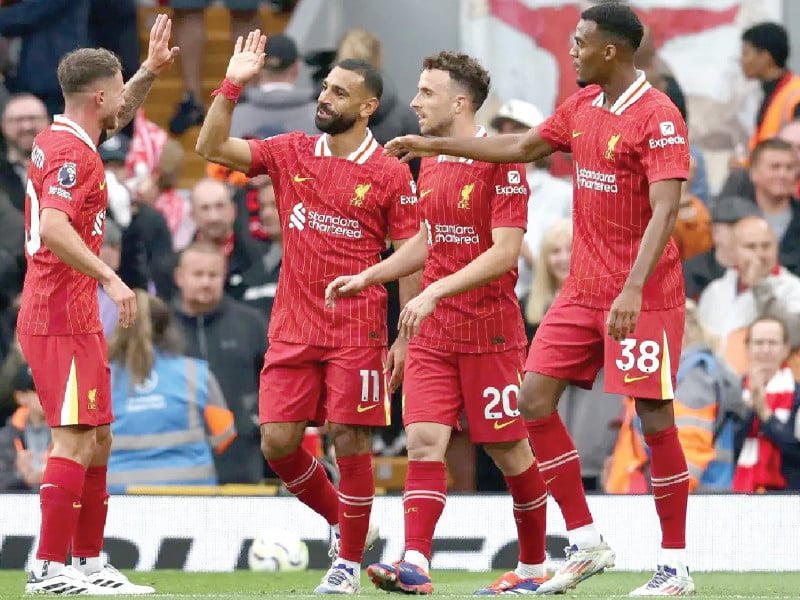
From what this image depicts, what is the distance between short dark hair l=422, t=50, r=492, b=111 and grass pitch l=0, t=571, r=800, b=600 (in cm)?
236

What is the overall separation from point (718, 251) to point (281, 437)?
4682mm

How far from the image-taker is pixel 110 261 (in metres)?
12.6

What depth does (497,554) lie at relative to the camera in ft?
36.6

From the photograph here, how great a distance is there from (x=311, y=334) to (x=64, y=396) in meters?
1.20

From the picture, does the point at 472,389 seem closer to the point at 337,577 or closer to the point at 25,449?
the point at 337,577

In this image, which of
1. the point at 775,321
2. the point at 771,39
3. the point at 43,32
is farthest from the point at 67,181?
the point at 771,39

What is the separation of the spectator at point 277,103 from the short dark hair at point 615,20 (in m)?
4.56

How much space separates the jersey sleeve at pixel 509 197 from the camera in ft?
30.3

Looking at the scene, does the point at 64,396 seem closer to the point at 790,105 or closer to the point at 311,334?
the point at 311,334

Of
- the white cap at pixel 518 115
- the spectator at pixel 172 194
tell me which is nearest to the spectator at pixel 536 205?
the white cap at pixel 518 115

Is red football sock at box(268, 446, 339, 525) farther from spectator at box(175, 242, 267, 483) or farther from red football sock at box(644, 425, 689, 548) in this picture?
spectator at box(175, 242, 267, 483)

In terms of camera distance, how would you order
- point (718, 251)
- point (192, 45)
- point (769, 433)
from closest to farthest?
1. point (769, 433)
2. point (718, 251)
3. point (192, 45)

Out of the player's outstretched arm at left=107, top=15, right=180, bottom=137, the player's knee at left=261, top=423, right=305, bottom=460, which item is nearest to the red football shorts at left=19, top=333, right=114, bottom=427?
the player's knee at left=261, top=423, right=305, bottom=460

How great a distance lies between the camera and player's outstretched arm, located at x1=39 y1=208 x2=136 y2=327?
859cm
